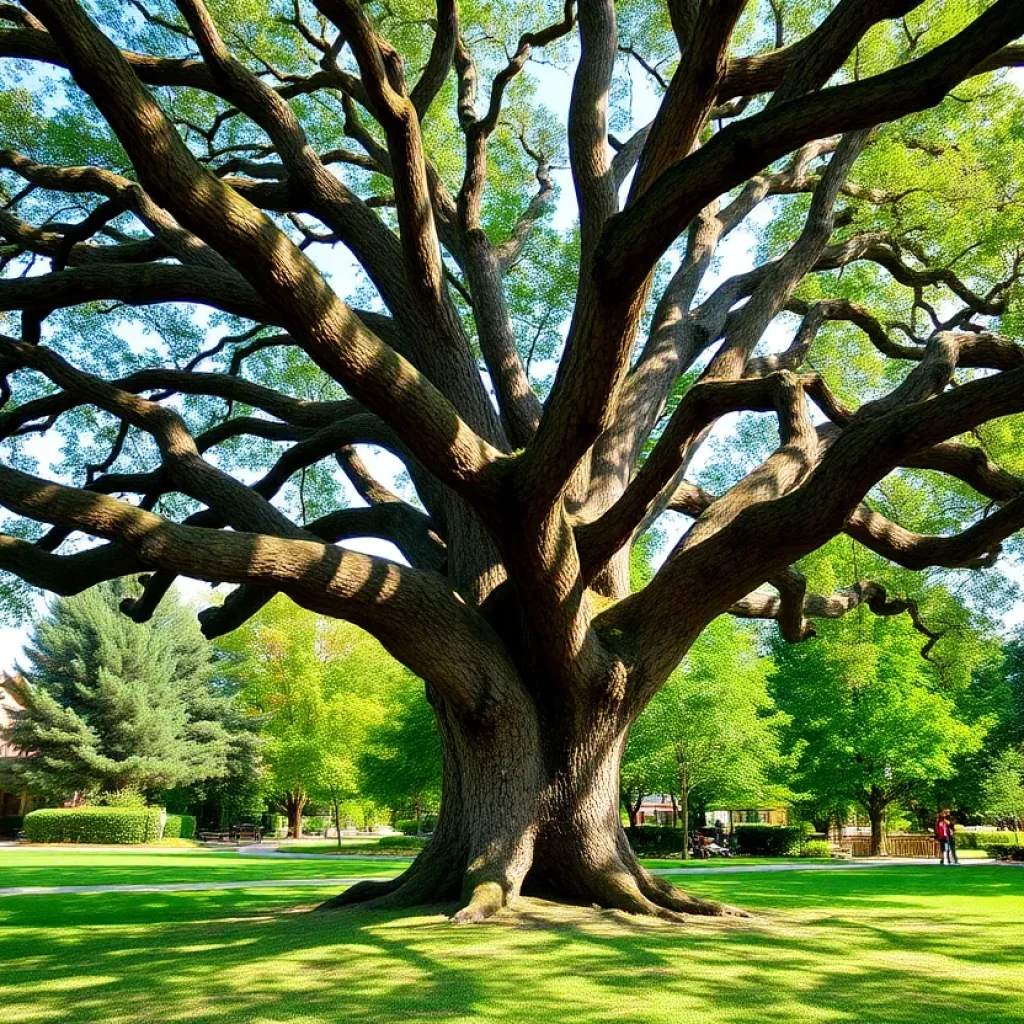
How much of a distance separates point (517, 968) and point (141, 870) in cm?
1585

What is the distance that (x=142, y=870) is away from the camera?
18.6 metres

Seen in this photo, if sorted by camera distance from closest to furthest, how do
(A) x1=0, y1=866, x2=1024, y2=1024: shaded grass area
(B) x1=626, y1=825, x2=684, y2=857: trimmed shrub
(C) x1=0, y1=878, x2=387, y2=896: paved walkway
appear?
(A) x1=0, y1=866, x2=1024, y2=1024: shaded grass area
(C) x1=0, y1=878, x2=387, y2=896: paved walkway
(B) x1=626, y1=825, x2=684, y2=857: trimmed shrub

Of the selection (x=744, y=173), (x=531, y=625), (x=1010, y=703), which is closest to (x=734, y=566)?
(x=531, y=625)

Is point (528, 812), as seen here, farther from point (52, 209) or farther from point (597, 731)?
point (52, 209)

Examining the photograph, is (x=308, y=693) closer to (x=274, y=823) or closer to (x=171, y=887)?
(x=274, y=823)

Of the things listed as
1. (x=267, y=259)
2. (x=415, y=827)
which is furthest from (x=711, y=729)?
(x=415, y=827)

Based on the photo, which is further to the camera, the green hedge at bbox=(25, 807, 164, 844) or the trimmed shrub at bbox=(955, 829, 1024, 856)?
the trimmed shrub at bbox=(955, 829, 1024, 856)

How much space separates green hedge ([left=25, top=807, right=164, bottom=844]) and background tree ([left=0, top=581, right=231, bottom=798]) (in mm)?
2540

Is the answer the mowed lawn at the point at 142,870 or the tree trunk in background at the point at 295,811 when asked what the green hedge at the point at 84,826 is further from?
the tree trunk in background at the point at 295,811

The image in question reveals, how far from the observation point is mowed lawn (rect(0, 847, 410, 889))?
51.3ft

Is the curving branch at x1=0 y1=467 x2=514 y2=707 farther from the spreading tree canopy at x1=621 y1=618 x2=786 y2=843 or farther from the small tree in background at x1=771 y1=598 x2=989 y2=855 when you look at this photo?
the small tree in background at x1=771 y1=598 x2=989 y2=855

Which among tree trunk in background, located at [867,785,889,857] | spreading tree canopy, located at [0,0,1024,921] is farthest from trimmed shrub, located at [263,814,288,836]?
spreading tree canopy, located at [0,0,1024,921]

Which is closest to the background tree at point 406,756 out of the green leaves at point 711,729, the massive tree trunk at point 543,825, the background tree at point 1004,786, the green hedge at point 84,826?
the green leaves at point 711,729

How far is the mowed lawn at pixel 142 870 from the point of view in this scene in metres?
15.6
